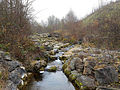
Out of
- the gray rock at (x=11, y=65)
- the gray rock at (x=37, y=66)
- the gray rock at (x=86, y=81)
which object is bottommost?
the gray rock at (x=86, y=81)

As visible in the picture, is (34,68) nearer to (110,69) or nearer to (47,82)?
(47,82)

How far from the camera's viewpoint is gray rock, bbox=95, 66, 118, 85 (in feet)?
14.2

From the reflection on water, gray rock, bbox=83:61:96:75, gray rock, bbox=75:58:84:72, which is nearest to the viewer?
the reflection on water

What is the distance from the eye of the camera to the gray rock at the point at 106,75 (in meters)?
4.33

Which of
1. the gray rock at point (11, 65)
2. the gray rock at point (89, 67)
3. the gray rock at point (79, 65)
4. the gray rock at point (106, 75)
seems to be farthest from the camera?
the gray rock at point (79, 65)

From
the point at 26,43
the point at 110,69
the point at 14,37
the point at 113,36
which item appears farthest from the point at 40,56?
the point at 113,36

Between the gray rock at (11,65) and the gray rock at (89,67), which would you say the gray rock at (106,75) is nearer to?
the gray rock at (89,67)

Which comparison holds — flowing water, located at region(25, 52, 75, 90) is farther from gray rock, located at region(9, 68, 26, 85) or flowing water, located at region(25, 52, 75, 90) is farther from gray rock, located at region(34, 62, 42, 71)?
gray rock, located at region(9, 68, 26, 85)

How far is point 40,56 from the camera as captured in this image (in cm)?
862

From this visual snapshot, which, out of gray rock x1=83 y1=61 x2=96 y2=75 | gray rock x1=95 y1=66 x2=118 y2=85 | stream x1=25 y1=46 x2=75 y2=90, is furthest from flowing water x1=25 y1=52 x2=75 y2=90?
gray rock x1=95 y1=66 x2=118 y2=85

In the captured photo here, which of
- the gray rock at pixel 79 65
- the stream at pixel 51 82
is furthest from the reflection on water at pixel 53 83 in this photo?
the gray rock at pixel 79 65

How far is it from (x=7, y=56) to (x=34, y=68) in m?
1.94

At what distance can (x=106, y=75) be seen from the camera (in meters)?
4.36

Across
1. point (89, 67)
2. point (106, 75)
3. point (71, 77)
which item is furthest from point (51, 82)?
point (106, 75)
